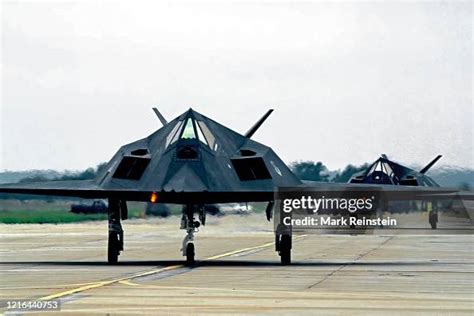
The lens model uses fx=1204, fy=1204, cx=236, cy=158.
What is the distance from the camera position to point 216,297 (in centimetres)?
1748

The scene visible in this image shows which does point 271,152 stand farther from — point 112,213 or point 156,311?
point 156,311

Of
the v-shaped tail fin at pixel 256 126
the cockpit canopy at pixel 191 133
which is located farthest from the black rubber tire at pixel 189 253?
the v-shaped tail fin at pixel 256 126

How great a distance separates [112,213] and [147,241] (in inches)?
641

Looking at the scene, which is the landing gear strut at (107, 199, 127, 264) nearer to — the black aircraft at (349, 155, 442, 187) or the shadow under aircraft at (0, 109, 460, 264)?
the shadow under aircraft at (0, 109, 460, 264)

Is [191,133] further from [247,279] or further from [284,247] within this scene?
[247,279]

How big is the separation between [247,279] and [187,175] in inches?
162

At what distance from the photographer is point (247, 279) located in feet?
70.8

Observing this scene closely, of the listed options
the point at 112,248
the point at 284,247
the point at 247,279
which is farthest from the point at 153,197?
the point at 247,279

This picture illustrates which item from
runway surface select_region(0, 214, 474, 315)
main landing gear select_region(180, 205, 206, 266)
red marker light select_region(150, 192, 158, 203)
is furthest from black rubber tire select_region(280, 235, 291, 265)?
red marker light select_region(150, 192, 158, 203)

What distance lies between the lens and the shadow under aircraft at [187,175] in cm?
2528

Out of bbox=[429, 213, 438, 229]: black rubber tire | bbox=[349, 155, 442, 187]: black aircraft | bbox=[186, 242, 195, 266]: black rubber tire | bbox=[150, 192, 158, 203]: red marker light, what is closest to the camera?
bbox=[150, 192, 158, 203]: red marker light

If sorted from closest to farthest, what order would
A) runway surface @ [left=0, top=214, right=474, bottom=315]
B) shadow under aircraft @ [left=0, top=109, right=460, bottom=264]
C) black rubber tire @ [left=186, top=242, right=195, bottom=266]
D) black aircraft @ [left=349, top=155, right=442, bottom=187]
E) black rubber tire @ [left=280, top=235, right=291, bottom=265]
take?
runway surface @ [left=0, top=214, right=474, bottom=315] < shadow under aircraft @ [left=0, top=109, right=460, bottom=264] < black rubber tire @ [left=186, top=242, right=195, bottom=266] < black rubber tire @ [left=280, top=235, right=291, bottom=265] < black aircraft @ [left=349, top=155, right=442, bottom=187]

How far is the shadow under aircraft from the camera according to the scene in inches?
995

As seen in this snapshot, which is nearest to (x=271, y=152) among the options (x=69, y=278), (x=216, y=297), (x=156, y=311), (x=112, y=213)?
(x=112, y=213)
